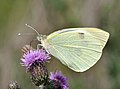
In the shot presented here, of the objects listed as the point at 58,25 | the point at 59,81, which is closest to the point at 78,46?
the point at 59,81

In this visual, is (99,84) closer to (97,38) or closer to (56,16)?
(56,16)

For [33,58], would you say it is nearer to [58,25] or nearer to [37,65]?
[37,65]

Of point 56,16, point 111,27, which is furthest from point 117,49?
A: point 56,16

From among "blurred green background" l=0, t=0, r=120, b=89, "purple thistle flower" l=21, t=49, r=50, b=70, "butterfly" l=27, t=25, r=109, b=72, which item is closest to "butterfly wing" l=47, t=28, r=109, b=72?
"butterfly" l=27, t=25, r=109, b=72

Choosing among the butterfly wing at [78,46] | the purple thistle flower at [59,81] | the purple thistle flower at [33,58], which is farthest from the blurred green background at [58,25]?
the purple thistle flower at [33,58]

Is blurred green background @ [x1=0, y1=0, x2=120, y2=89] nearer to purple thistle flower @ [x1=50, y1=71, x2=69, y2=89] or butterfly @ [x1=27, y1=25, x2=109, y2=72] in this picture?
butterfly @ [x1=27, y1=25, x2=109, y2=72]

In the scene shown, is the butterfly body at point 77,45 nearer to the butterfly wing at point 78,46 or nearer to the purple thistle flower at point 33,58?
the butterfly wing at point 78,46

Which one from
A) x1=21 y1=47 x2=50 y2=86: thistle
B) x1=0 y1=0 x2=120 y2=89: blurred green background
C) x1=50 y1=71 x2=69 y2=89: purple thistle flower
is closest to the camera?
x1=21 y1=47 x2=50 y2=86: thistle

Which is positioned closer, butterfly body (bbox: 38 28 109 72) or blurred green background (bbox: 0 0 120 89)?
butterfly body (bbox: 38 28 109 72)
